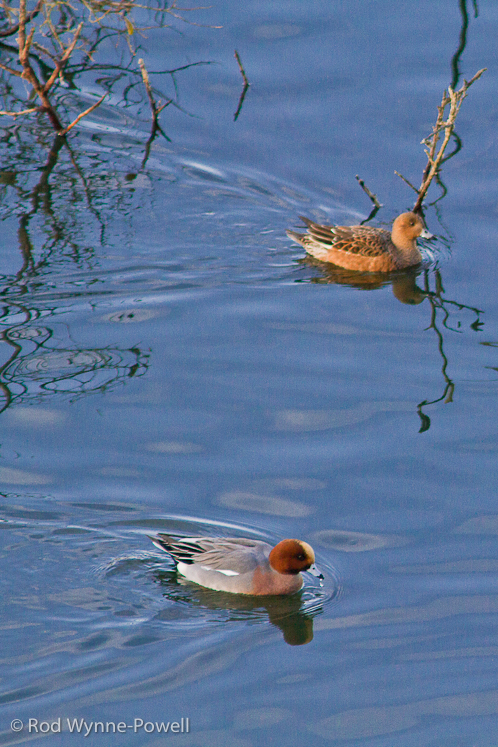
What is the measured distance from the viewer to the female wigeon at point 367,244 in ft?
37.0

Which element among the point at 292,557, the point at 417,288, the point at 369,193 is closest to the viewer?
the point at 292,557

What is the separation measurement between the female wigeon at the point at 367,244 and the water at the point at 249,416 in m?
0.21

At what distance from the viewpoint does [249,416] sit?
29.3 feet

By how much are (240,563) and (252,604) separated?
310 millimetres

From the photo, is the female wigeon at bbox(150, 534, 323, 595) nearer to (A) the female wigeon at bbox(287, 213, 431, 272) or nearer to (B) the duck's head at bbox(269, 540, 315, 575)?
(B) the duck's head at bbox(269, 540, 315, 575)

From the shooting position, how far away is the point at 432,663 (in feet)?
22.1

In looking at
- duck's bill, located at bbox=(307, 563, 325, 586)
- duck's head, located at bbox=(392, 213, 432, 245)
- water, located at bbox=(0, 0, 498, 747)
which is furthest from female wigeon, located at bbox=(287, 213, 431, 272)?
duck's bill, located at bbox=(307, 563, 325, 586)

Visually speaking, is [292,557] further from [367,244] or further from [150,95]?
[150,95]

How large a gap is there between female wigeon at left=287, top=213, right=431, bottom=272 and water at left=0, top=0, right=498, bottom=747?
21 cm

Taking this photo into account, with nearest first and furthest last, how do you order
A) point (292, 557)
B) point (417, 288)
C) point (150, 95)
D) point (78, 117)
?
point (292, 557) < point (417, 288) < point (78, 117) < point (150, 95)

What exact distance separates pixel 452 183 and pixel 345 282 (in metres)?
2.55

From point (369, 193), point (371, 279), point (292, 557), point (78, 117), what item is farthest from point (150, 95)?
point (292, 557)

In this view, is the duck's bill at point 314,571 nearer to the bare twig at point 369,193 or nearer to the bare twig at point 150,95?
the bare twig at point 369,193

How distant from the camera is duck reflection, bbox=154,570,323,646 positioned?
716 cm
